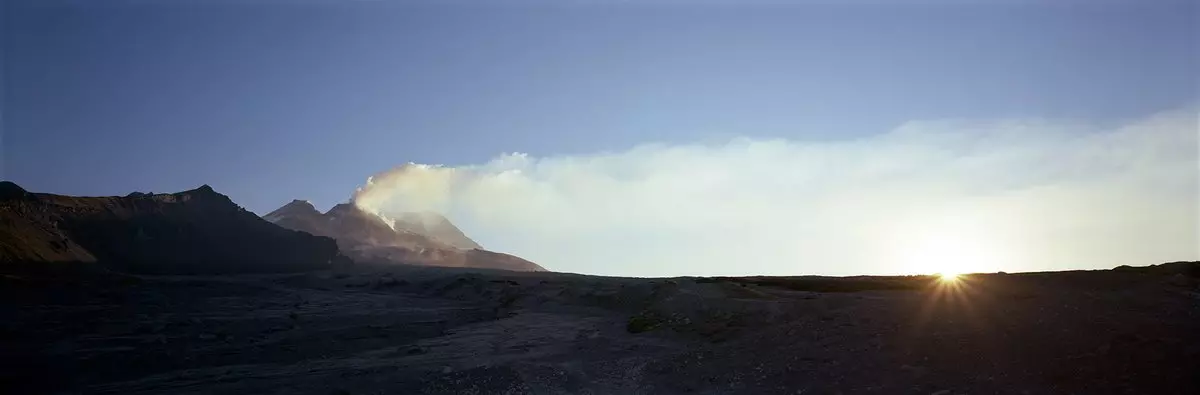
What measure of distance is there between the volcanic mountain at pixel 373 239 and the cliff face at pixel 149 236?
21.5 m

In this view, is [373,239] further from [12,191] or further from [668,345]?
[668,345]

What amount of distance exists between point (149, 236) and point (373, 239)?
45440 mm

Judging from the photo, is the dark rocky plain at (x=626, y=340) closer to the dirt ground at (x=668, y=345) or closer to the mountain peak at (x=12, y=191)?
the dirt ground at (x=668, y=345)

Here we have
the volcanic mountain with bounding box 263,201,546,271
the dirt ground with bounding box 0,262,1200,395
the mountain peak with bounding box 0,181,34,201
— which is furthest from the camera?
the volcanic mountain with bounding box 263,201,546,271

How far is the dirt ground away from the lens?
37.1ft

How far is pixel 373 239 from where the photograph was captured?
319ft

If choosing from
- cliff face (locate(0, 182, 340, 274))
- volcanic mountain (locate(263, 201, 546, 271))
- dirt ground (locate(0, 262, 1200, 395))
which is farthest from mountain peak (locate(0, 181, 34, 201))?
volcanic mountain (locate(263, 201, 546, 271))

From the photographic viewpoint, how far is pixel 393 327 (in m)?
22.2

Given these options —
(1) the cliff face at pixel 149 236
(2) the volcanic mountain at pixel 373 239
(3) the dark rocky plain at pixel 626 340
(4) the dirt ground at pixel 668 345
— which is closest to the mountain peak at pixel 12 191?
(1) the cliff face at pixel 149 236

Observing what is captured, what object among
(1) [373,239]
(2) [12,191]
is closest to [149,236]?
(2) [12,191]

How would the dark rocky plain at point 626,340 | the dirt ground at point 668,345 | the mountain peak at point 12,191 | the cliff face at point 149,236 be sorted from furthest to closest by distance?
the mountain peak at point 12,191 → the cliff face at point 149,236 → the dark rocky plain at point 626,340 → the dirt ground at point 668,345

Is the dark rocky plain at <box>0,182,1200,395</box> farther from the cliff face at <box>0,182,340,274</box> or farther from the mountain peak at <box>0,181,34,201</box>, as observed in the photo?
the mountain peak at <box>0,181,34,201</box>

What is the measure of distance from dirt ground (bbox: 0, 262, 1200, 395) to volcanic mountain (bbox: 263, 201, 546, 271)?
6566 centimetres

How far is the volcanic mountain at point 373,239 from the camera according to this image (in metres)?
90.4
